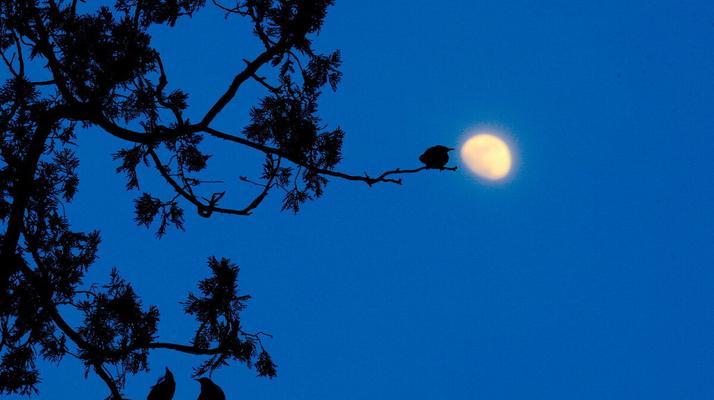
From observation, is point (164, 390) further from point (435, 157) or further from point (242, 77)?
point (242, 77)

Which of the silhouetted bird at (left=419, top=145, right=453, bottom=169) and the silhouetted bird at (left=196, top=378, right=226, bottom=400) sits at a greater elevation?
the silhouetted bird at (left=419, top=145, right=453, bottom=169)

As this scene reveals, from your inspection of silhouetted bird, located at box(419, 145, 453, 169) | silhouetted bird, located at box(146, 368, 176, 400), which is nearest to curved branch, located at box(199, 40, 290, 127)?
silhouetted bird, located at box(419, 145, 453, 169)

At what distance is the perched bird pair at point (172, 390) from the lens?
4.97ft

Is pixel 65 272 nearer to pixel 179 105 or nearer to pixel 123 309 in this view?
pixel 123 309

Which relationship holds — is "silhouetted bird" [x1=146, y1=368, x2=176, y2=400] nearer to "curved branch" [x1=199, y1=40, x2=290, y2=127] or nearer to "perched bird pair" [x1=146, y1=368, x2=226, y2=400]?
"perched bird pair" [x1=146, y1=368, x2=226, y2=400]

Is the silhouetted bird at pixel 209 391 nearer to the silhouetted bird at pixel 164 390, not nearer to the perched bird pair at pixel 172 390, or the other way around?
the perched bird pair at pixel 172 390

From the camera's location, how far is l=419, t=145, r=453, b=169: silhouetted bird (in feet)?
14.3

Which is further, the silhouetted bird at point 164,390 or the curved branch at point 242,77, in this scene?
the curved branch at point 242,77

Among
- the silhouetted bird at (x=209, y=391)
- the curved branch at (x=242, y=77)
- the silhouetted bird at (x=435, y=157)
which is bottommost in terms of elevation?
the silhouetted bird at (x=209, y=391)

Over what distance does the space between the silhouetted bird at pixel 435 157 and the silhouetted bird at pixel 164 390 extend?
3.08m

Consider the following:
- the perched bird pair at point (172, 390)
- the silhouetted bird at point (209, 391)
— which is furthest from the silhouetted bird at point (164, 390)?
the silhouetted bird at point (209, 391)

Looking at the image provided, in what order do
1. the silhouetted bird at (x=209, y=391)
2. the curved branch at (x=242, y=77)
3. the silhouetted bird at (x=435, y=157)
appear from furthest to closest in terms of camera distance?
the curved branch at (x=242, y=77), the silhouetted bird at (x=435, y=157), the silhouetted bird at (x=209, y=391)

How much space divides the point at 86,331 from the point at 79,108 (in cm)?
239

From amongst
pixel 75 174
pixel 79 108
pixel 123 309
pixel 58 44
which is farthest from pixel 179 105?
pixel 75 174
